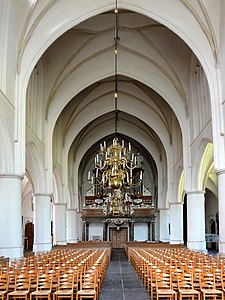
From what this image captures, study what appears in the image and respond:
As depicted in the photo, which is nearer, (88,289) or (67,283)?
(67,283)

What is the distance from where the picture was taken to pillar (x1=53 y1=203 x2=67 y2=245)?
35.7 m

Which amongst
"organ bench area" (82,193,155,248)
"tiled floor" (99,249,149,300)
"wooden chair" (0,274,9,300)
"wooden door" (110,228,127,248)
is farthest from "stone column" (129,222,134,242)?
"wooden chair" (0,274,9,300)

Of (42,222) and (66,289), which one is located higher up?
(42,222)

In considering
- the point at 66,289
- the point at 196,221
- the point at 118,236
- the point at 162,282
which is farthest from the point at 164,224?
the point at 66,289

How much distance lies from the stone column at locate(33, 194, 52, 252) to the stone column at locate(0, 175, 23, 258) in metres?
8.33

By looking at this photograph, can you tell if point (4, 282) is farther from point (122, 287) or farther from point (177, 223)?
point (177, 223)

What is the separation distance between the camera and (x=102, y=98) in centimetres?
3753

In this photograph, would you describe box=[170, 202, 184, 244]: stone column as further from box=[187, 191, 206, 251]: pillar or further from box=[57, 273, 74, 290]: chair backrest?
box=[57, 273, 74, 290]: chair backrest

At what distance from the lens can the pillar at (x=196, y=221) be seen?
27.5 metres

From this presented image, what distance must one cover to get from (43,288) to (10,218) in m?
9.04

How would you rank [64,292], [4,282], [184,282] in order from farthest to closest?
[4,282]
[184,282]
[64,292]

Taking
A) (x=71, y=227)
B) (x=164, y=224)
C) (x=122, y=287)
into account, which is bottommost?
(x=122, y=287)

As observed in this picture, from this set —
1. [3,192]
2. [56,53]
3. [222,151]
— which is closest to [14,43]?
[3,192]

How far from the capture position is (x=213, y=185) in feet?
136
